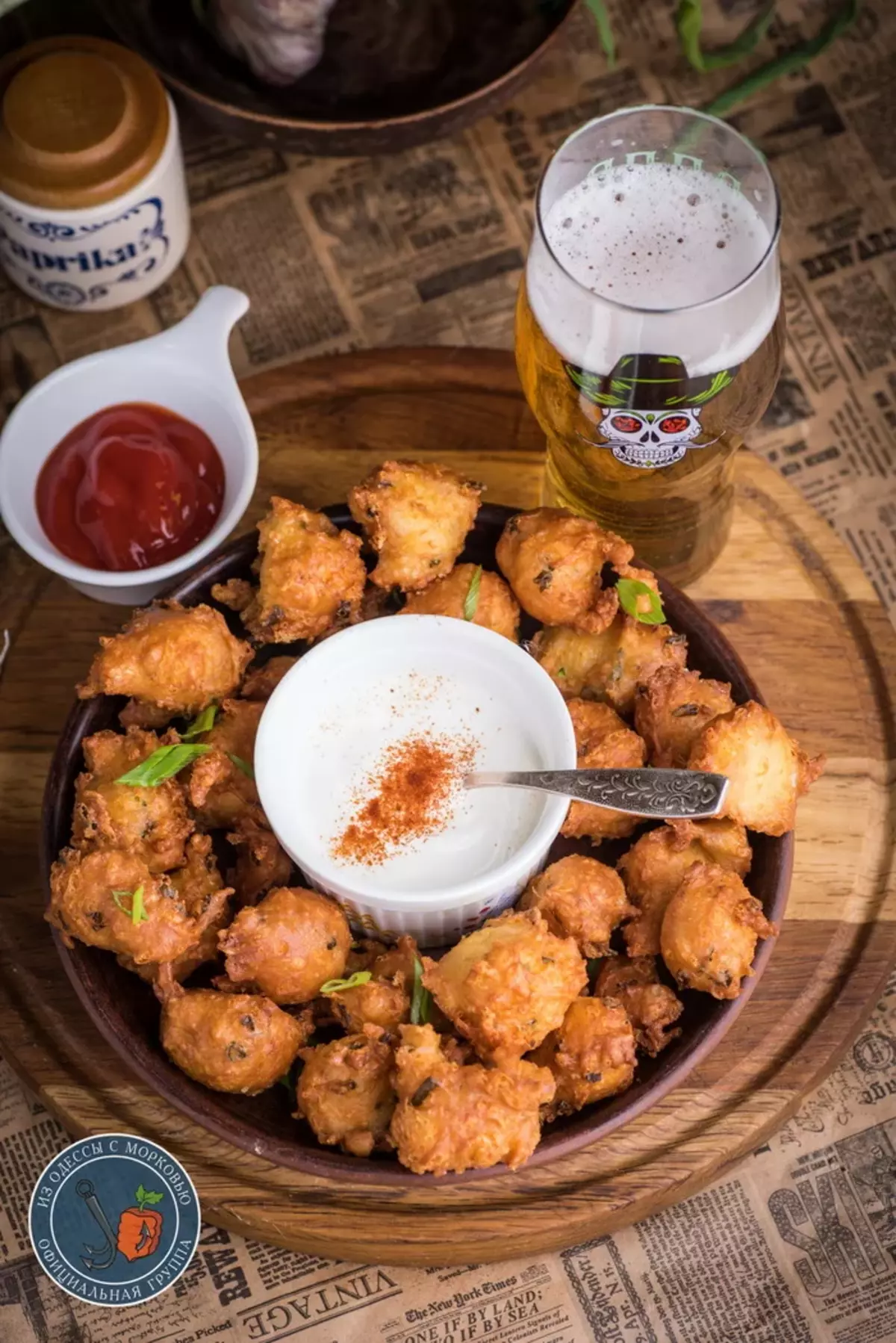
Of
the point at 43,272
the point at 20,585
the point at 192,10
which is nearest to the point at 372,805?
the point at 20,585

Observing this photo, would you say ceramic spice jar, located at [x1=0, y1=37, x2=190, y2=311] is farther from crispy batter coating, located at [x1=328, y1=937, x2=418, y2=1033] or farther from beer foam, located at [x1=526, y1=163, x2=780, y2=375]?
crispy batter coating, located at [x1=328, y1=937, x2=418, y2=1033]

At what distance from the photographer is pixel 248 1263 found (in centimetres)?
302

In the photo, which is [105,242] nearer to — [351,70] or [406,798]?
[351,70]

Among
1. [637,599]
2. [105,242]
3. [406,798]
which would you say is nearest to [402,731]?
[406,798]

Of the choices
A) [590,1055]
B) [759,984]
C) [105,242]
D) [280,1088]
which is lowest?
[759,984]

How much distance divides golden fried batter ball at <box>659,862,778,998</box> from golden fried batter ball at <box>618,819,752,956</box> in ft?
0.22

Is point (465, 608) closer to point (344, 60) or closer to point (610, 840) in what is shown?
point (610, 840)

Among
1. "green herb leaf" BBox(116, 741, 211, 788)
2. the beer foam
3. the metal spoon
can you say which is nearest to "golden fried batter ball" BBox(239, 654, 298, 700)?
"green herb leaf" BBox(116, 741, 211, 788)

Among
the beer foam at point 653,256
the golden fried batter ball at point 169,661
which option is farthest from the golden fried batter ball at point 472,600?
the beer foam at point 653,256

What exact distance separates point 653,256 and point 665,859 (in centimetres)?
113

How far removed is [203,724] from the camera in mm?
2916

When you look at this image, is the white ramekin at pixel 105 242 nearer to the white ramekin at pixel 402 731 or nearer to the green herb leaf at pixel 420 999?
the white ramekin at pixel 402 731

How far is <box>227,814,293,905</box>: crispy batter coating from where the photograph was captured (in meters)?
→ 2.88

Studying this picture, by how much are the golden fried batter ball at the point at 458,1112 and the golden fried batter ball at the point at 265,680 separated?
0.78m
